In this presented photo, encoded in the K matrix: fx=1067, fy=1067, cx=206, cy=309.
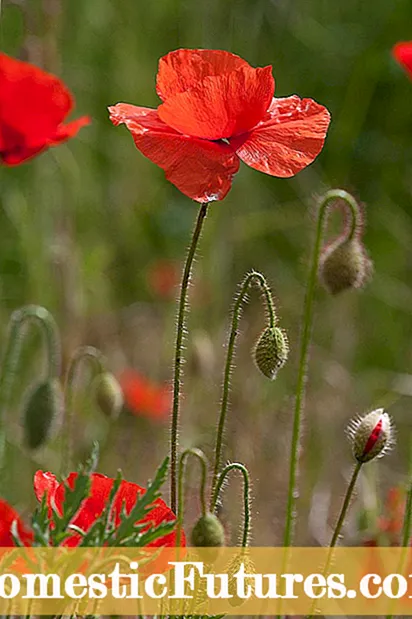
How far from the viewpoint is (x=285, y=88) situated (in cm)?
321

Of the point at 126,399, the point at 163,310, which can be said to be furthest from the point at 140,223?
the point at 126,399

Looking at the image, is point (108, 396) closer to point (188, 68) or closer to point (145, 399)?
point (188, 68)

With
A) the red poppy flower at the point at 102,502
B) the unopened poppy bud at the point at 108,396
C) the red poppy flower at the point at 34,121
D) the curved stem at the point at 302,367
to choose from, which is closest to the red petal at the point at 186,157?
the curved stem at the point at 302,367

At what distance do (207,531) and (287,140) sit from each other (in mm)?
371

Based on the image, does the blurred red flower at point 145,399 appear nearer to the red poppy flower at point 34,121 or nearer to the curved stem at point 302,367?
the red poppy flower at point 34,121

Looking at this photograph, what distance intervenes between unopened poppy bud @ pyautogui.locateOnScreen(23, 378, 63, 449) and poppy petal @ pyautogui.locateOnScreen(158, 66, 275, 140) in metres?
0.62

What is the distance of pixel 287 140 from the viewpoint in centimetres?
100

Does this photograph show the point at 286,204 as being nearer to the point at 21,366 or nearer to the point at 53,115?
the point at 21,366

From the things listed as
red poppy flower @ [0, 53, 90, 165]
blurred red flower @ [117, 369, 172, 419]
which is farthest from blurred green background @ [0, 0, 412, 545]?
red poppy flower @ [0, 53, 90, 165]

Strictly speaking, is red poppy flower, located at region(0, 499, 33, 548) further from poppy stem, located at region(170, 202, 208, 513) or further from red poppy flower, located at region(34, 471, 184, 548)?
poppy stem, located at region(170, 202, 208, 513)

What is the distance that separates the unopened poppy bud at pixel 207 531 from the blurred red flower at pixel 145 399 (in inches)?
49.0

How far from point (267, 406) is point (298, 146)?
61.0 inches

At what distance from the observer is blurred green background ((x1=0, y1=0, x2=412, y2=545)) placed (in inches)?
90.0

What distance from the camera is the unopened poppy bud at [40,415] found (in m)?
1.47
